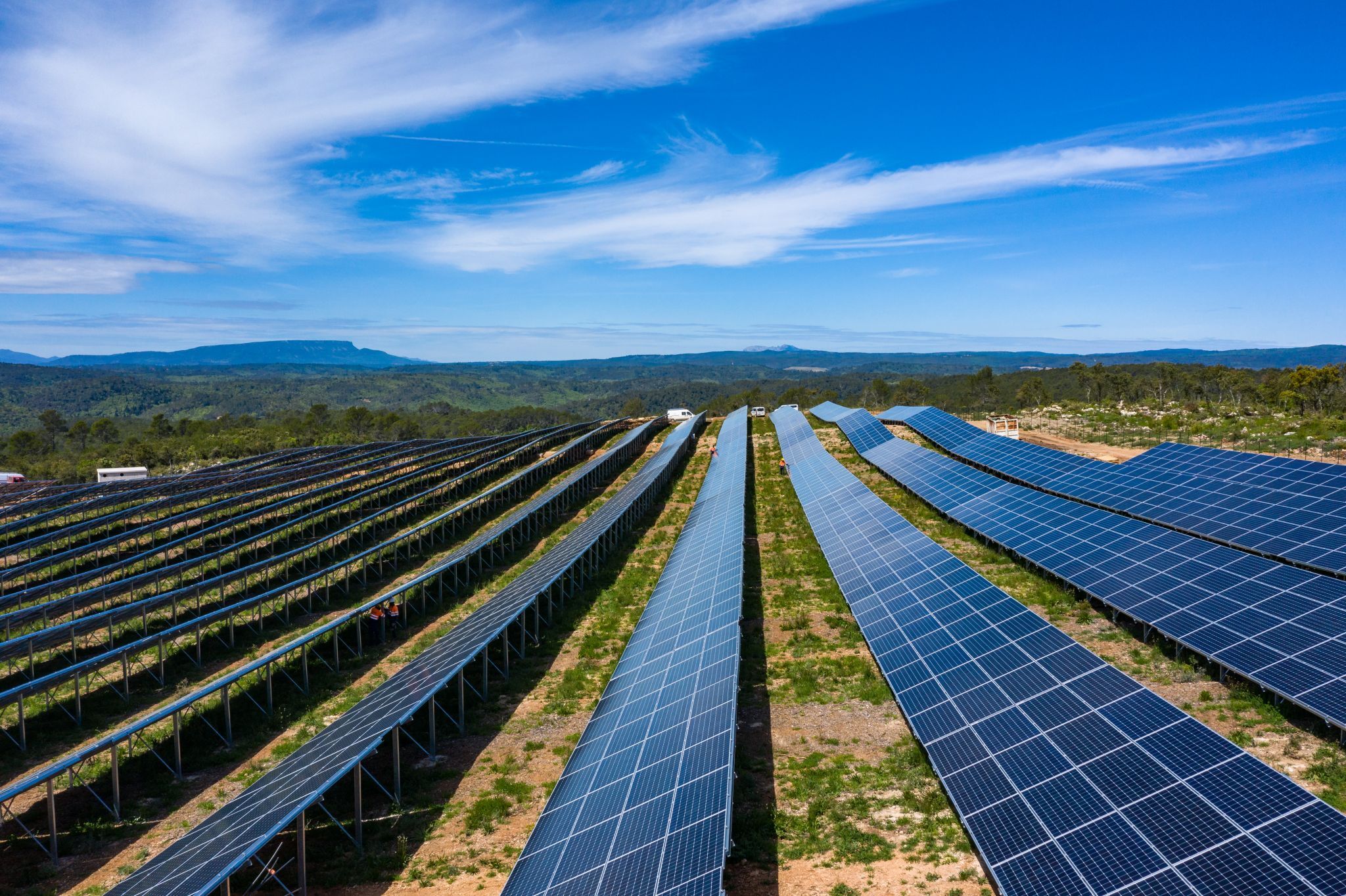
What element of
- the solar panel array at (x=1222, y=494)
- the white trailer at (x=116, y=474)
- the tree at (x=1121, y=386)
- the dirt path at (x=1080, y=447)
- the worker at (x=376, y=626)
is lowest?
the worker at (x=376, y=626)

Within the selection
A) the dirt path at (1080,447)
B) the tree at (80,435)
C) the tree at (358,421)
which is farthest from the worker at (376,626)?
the tree at (80,435)

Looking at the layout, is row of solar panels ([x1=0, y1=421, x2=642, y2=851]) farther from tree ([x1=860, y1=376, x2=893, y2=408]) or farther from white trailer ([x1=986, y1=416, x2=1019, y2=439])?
tree ([x1=860, y1=376, x2=893, y2=408])

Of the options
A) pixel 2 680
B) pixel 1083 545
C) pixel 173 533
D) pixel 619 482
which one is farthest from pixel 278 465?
pixel 1083 545

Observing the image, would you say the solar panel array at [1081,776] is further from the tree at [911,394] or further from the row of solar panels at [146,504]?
the tree at [911,394]

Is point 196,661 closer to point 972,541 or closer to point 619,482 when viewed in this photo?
point 972,541

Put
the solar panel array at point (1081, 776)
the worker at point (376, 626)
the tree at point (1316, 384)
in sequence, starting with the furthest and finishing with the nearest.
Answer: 1. the tree at point (1316, 384)
2. the worker at point (376, 626)
3. the solar panel array at point (1081, 776)

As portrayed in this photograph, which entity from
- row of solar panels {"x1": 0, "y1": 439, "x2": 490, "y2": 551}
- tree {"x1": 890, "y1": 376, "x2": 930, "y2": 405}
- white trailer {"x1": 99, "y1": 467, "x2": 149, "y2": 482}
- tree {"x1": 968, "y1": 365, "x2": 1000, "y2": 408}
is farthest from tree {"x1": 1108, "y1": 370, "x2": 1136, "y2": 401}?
white trailer {"x1": 99, "y1": 467, "x2": 149, "y2": 482}

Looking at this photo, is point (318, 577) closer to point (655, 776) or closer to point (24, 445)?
point (655, 776)
